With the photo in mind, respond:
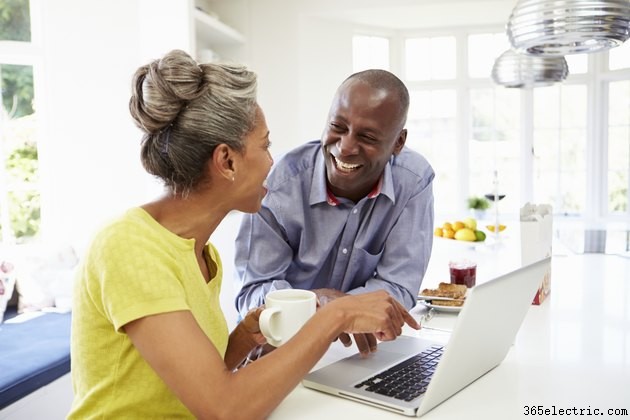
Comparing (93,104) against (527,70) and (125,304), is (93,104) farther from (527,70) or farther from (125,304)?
(125,304)

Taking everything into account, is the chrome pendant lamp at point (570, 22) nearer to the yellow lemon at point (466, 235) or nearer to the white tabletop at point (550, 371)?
the white tabletop at point (550, 371)


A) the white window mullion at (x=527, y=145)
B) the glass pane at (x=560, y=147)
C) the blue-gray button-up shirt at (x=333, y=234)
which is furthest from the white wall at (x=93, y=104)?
the glass pane at (x=560, y=147)

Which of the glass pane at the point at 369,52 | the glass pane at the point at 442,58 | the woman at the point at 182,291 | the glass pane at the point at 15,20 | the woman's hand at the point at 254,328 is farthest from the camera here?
the glass pane at the point at 442,58

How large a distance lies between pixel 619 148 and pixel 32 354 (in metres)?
5.50

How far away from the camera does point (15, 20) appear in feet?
12.1

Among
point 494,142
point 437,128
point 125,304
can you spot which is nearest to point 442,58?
point 437,128

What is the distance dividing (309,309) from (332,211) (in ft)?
2.21

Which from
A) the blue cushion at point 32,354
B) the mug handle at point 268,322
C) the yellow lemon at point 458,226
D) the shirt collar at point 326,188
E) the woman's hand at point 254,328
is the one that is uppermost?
the shirt collar at point 326,188

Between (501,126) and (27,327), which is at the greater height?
(501,126)

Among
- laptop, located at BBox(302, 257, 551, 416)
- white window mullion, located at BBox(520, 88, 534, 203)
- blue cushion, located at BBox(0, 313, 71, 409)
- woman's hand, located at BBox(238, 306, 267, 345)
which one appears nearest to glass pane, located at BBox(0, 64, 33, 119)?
blue cushion, located at BBox(0, 313, 71, 409)

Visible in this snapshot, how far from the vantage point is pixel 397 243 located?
69.3 inches

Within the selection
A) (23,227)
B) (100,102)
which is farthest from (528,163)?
(23,227)

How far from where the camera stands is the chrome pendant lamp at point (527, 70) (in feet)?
11.0

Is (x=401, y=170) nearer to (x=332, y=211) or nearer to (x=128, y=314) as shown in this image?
(x=332, y=211)
